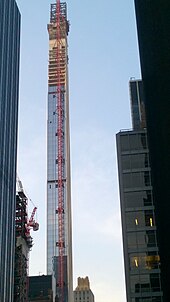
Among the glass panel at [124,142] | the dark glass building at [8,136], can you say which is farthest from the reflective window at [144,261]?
the dark glass building at [8,136]

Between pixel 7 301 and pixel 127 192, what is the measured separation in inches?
3504

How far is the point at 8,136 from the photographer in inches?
6033

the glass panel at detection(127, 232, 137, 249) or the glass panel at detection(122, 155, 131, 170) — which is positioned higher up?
the glass panel at detection(122, 155, 131, 170)

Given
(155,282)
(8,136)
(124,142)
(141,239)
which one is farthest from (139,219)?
(8,136)

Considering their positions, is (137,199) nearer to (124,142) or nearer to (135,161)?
(135,161)

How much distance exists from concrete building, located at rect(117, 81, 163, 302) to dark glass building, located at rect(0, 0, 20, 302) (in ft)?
257

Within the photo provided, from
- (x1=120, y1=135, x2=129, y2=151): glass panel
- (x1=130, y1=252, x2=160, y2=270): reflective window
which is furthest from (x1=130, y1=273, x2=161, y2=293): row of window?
(x1=120, y1=135, x2=129, y2=151): glass panel

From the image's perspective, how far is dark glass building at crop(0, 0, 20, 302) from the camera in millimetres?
141750

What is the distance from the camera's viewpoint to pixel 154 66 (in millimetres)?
46000

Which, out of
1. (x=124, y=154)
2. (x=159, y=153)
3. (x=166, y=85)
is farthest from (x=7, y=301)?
(x=166, y=85)

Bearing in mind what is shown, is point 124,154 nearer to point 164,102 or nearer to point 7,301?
point 164,102

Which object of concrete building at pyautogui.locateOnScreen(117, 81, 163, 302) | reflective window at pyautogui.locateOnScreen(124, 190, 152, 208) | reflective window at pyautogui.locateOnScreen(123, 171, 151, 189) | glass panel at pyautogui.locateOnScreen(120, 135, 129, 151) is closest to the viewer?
concrete building at pyautogui.locateOnScreen(117, 81, 163, 302)

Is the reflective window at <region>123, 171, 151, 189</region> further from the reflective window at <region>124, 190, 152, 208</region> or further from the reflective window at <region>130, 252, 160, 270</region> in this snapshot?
the reflective window at <region>130, 252, 160, 270</region>

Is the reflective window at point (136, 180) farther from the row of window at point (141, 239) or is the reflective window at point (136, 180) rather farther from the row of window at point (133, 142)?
the row of window at point (141, 239)
